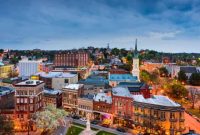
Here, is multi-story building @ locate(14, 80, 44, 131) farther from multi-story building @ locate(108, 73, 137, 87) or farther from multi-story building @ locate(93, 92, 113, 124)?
multi-story building @ locate(108, 73, 137, 87)

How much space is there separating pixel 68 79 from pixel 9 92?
38.9 m

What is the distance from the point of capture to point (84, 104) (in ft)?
344

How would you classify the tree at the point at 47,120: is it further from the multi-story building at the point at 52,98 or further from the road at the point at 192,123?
the road at the point at 192,123

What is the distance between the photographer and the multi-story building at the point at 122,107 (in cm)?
8944

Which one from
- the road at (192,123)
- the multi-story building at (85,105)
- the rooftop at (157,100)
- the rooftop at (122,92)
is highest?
the rooftop at (122,92)

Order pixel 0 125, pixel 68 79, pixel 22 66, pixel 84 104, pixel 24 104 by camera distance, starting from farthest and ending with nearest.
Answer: pixel 22 66, pixel 68 79, pixel 84 104, pixel 24 104, pixel 0 125

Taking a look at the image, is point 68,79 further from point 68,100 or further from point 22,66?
point 22,66

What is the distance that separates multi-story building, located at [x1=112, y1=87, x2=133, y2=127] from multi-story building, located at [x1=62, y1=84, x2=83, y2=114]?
58.5 ft

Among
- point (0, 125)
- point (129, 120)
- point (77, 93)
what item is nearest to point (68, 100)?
→ point (77, 93)

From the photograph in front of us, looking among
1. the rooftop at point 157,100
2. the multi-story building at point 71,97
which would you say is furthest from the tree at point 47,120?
the multi-story building at point 71,97

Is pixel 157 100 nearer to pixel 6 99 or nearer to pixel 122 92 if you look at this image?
pixel 122 92

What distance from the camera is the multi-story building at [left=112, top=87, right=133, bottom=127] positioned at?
89438 mm

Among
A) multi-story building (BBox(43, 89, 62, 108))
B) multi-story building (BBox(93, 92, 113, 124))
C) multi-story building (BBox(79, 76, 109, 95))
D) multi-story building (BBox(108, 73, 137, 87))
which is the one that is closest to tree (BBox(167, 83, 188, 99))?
multi-story building (BBox(108, 73, 137, 87))

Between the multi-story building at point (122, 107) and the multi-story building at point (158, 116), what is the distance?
278cm
